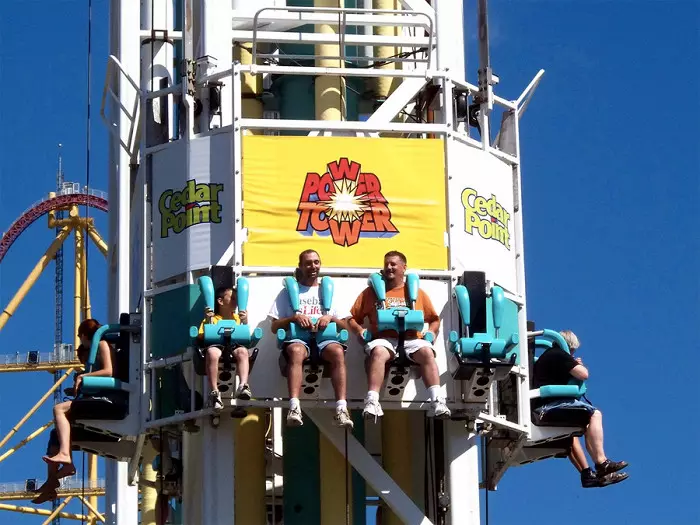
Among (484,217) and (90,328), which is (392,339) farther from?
(90,328)

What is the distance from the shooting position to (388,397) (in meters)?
36.1

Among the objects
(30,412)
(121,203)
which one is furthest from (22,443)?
(121,203)

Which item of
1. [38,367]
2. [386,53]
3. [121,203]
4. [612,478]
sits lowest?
[612,478]

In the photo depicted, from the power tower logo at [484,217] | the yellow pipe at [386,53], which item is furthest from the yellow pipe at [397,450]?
the yellow pipe at [386,53]

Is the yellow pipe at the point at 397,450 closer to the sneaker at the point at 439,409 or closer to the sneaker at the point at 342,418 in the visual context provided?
the sneaker at the point at 439,409

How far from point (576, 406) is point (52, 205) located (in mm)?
47821

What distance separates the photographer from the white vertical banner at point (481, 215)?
122 ft

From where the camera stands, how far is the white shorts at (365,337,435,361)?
117 ft

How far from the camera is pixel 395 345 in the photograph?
35.8 metres

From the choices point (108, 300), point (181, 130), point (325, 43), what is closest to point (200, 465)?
point (181, 130)

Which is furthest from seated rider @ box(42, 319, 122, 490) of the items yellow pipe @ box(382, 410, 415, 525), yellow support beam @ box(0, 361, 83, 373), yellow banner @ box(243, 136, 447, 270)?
yellow support beam @ box(0, 361, 83, 373)

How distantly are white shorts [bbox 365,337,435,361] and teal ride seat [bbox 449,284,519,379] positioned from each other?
482 mm

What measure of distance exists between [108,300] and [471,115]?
1327 cm

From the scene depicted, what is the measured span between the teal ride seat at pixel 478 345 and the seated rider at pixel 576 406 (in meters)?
2.09
